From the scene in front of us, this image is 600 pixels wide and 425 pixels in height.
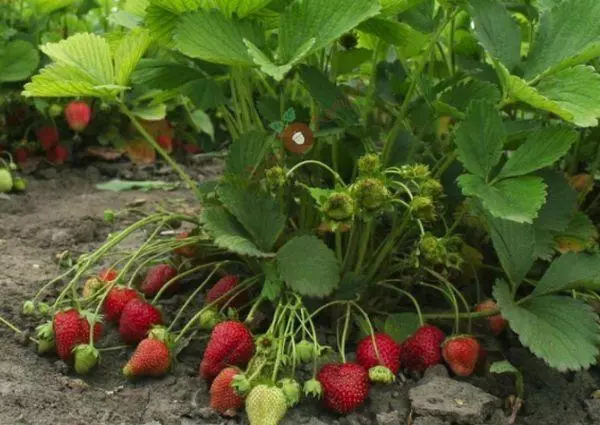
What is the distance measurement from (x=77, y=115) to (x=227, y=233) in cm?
148

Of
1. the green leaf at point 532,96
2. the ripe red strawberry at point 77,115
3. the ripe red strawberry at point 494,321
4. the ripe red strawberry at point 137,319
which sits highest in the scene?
the green leaf at point 532,96

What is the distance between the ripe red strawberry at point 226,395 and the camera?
4.33 feet

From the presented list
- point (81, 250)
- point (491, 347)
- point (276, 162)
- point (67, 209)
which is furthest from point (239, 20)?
point (67, 209)

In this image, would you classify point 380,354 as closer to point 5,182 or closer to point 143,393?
point 143,393

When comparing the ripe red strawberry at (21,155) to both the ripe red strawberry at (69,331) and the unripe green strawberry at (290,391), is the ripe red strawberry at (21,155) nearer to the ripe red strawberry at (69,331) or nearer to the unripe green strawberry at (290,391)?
the ripe red strawberry at (69,331)

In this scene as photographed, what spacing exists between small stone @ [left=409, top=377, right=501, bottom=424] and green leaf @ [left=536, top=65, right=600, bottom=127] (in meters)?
0.40

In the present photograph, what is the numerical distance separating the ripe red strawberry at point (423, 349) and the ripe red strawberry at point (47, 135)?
170 cm

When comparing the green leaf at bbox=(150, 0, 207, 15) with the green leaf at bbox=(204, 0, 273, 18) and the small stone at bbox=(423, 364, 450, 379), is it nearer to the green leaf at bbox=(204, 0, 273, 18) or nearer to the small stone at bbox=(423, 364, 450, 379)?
the green leaf at bbox=(204, 0, 273, 18)

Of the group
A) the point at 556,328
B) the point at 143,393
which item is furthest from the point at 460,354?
the point at 143,393

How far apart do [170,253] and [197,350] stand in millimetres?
299

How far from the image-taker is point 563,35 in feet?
4.46

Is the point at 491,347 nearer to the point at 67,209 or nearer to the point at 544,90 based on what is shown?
the point at 544,90

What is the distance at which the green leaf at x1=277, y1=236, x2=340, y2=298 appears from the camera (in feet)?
4.43

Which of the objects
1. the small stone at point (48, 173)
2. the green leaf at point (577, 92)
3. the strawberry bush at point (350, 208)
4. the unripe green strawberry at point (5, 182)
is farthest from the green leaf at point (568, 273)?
the small stone at point (48, 173)
